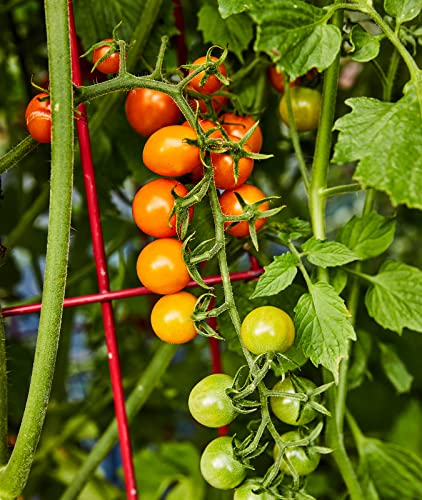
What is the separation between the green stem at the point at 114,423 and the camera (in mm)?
658

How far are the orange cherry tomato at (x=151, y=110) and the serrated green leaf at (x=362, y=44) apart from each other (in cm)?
13

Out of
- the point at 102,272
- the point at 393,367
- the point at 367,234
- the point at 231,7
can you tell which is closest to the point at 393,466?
the point at 393,367

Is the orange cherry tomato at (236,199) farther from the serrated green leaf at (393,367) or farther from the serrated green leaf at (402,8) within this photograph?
the serrated green leaf at (393,367)

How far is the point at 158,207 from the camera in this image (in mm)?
471

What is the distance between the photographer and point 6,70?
1.03 m

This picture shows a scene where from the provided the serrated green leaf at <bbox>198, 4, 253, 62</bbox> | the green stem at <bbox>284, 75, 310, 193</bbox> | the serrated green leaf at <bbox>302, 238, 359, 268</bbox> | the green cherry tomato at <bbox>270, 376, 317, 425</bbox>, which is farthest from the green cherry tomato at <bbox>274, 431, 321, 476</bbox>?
the serrated green leaf at <bbox>198, 4, 253, 62</bbox>

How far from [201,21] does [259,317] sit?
319 millimetres

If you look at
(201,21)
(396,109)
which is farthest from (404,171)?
(201,21)

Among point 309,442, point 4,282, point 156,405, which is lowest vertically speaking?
point 156,405

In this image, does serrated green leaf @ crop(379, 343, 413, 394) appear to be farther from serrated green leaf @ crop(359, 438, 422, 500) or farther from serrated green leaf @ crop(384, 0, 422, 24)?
serrated green leaf @ crop(384, 0, 422, 24)

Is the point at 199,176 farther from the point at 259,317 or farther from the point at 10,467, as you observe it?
the point at 10,467

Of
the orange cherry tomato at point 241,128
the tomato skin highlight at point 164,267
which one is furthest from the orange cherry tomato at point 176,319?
the orange cherry tomato at point 241,128

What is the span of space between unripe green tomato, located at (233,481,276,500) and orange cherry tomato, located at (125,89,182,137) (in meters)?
0.25

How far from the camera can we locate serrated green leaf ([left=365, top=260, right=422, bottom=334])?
1.79 feet
